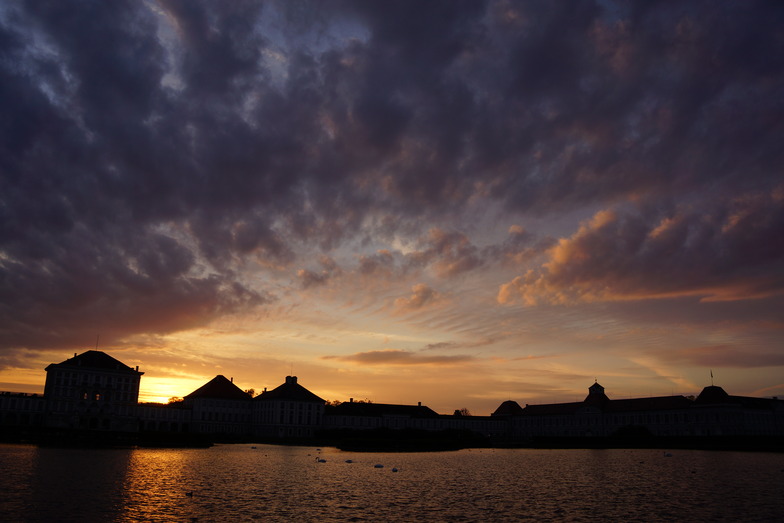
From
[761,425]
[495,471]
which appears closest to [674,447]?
[761,425]

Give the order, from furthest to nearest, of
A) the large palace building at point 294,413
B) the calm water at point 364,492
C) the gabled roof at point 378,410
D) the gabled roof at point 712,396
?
the gabled roof at point 378,410, the gabled roof at point 712,396, the large palace building at point 294,413, the calm water at point 364,492

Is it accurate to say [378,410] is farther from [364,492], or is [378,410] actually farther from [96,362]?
[364,492]

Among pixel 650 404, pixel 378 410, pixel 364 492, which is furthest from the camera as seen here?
pixel 378 410

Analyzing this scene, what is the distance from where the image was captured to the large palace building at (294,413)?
128125 mm

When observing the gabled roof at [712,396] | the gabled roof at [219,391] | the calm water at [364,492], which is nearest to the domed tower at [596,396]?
the gabled roof at [712,396]

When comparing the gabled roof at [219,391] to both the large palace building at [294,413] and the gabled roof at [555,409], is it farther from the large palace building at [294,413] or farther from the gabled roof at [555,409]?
the gabled roof at [555,409]

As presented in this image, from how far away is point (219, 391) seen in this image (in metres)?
159

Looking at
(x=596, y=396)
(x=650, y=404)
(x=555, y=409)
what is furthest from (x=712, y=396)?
(x=555, y=409)

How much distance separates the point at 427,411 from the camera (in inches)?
7333

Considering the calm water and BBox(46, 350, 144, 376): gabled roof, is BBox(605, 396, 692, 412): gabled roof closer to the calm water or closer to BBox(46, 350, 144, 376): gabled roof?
the calm water

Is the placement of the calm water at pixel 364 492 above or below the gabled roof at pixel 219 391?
below

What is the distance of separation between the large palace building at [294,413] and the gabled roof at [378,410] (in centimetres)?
32

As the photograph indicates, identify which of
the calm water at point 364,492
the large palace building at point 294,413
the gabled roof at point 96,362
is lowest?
the calm water at point 364,492

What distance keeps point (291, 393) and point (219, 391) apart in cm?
1838
